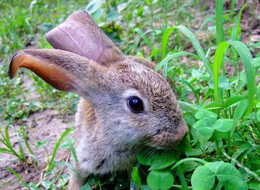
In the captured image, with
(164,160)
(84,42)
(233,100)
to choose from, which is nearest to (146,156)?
(164,160)

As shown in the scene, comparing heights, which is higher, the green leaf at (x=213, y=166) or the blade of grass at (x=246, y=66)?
the blade of grass at (x=246, y=66)

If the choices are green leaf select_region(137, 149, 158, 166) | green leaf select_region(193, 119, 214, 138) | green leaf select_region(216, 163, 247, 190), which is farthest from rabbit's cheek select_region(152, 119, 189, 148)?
green leaf select_region(216, 163, 247, 190)

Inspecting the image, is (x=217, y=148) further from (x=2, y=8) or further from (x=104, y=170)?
(x=2, y=8)

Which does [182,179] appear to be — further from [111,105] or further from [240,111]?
[111,105]

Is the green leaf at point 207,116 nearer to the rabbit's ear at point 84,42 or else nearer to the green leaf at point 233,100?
the green leaf at point 233,100

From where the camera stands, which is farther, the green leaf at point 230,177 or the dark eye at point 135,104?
the dark eye at point 135,104

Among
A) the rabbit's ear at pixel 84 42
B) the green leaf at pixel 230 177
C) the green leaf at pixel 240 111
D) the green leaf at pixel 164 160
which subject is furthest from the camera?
the rabbit's ear at pixel 84 42

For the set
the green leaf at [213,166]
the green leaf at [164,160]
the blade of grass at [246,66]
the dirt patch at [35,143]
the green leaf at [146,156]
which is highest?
the blade of grass at [246,66]

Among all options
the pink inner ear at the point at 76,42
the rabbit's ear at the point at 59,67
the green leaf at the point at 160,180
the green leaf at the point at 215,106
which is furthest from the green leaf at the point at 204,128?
the pink inner ear at the point at 76,42

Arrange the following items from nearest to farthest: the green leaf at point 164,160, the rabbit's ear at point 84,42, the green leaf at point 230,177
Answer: the green leaf at point 230,177
the green leaf at point 164,160
the rabbit's ear at point 84,42
